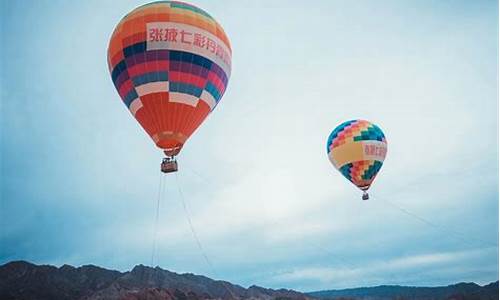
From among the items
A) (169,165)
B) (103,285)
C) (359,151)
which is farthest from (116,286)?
(169,165)

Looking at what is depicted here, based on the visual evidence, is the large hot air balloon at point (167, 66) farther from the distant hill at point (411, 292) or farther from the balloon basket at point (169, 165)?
the distant hill at point (411, 292)

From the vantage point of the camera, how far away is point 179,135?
899 inches

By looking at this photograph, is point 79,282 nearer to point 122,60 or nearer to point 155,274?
point 155,274

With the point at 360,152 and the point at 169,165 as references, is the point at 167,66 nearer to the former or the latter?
the point at 169,165

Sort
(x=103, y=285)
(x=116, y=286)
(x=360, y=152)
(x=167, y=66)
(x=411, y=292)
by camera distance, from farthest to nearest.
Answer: (x=411, y=292) → (x=103, y=285) → (x=116, y=286) → (x=360, y=152) → (x=167, y=66)

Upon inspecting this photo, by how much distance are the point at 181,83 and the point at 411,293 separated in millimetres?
163585

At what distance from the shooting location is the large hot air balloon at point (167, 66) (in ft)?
72.2

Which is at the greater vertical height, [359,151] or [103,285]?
[359,151]

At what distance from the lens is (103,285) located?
9569 centimetres

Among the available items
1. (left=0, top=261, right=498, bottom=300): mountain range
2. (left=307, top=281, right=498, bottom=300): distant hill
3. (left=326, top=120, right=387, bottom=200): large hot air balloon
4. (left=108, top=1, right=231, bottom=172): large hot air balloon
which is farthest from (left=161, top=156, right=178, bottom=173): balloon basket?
(left=307, top=281, right=498, bottom=300): distant hill

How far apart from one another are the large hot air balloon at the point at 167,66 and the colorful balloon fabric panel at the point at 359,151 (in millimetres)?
17937

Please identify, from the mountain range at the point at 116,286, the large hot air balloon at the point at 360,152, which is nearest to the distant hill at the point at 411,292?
the mountain range at the point at 116,286

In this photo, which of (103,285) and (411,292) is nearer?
(103,285)

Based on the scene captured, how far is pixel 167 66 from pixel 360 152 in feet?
68.6
